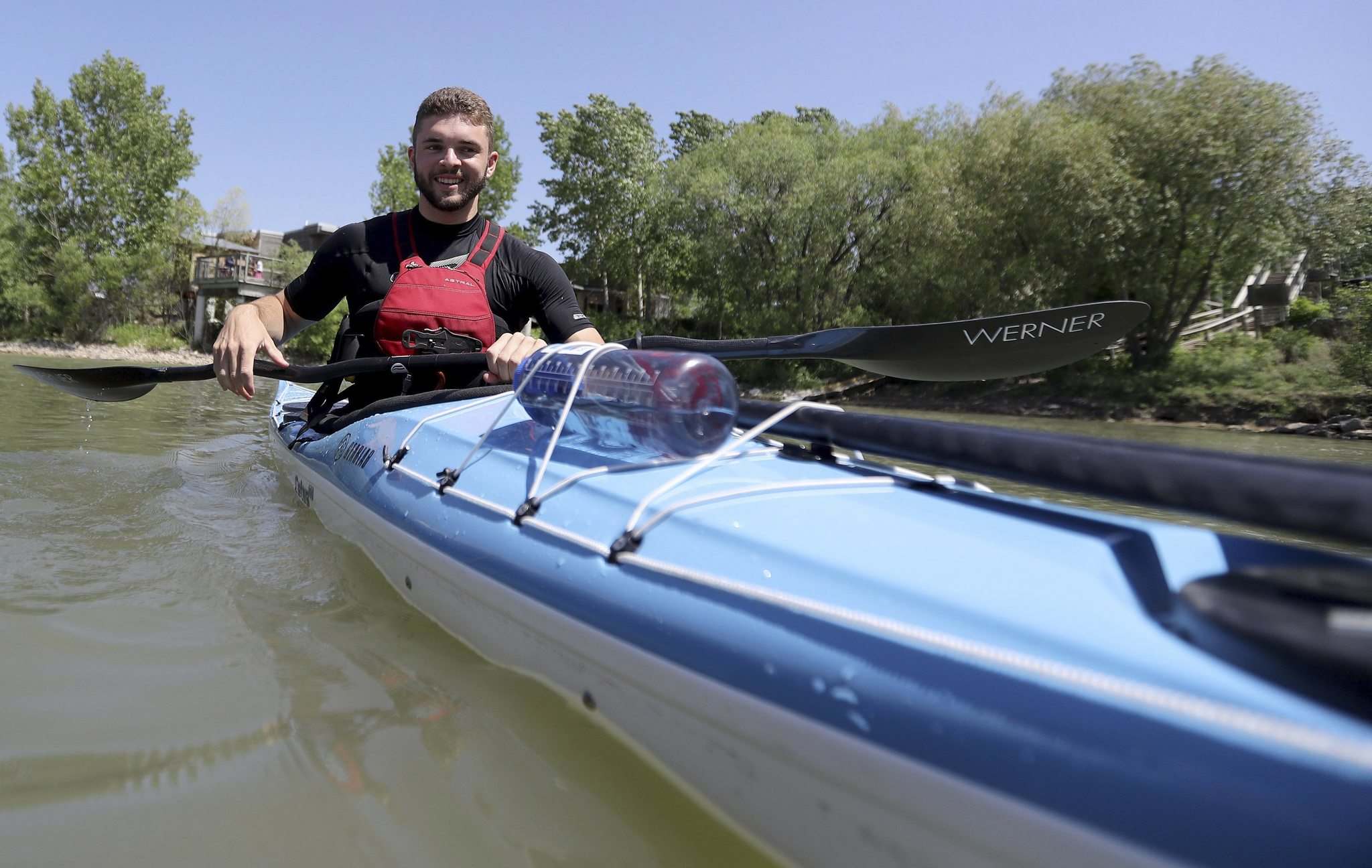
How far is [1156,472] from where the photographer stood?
3.33ft

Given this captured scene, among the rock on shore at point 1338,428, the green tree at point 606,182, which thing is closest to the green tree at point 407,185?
the green tree at point 606,182

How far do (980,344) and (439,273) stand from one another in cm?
200

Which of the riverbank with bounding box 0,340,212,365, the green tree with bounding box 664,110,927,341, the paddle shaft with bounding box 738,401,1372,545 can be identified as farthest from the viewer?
the riverbank with bounding box 0,340,212,365

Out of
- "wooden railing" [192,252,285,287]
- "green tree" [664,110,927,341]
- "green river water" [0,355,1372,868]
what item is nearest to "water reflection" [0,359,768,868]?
"green river water" [0,355,1372,868]

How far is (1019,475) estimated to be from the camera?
1234 millimetres

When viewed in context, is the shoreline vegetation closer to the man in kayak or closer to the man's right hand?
the man in kayak

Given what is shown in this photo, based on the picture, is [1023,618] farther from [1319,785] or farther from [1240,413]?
[1240,413]

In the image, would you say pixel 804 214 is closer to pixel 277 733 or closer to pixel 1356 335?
pixel 1356 335

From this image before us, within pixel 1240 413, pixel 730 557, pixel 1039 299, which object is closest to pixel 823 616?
pixel 730 557

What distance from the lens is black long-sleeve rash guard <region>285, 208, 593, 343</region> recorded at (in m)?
2.95

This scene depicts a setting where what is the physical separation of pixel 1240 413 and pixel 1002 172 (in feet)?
23.4

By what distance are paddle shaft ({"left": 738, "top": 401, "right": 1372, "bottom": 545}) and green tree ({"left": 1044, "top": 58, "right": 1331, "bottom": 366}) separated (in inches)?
686

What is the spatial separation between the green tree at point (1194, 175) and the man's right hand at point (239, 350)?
17394 mm

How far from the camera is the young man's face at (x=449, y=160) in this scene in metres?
2.87
